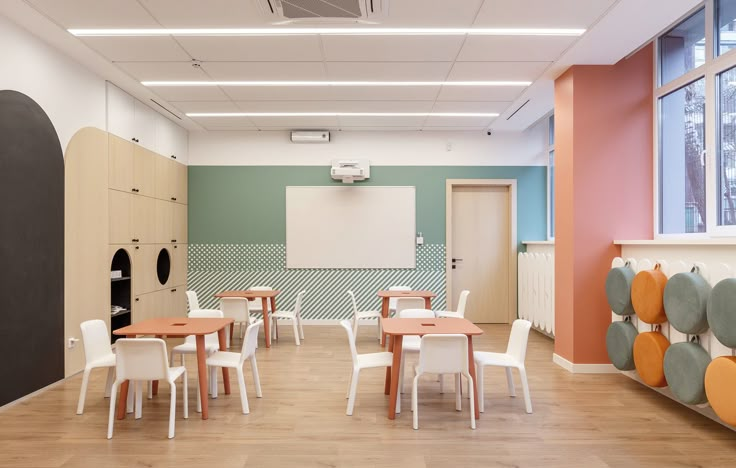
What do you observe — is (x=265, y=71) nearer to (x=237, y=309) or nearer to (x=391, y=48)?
(x=391, y=48)

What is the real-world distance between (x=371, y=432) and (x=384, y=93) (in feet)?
13.5

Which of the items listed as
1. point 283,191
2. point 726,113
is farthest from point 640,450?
point 283,191

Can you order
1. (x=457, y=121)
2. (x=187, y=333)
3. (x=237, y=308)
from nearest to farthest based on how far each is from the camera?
(x=187, y=333)
(x=237, y=308)
(x=457, y=121)

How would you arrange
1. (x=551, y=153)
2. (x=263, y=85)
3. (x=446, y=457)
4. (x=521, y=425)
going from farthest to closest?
1. (x=551, y=153)
2. (x=263, y=85)
3. (x=521, y=425)
4. (x=446, y=457)

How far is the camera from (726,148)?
13.8ft

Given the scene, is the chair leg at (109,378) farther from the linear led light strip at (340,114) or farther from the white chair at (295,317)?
the linear led light strip at (340,114)

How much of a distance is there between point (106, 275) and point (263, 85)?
2.83 metres

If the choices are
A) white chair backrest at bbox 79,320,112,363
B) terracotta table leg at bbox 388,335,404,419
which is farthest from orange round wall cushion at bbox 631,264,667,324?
white chair backrest at bbox 79,320,112,363

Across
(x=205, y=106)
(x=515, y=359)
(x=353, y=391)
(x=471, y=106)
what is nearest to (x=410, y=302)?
(x=515, y=359)

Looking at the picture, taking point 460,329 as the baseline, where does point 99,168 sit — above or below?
above

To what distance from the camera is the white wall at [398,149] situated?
845 cm

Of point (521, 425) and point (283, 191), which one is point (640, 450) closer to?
point (521, 425)

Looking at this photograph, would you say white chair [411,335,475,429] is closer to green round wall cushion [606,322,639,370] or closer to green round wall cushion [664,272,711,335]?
green round wall cushion [664,272,711,335]

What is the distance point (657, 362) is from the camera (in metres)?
4.03
